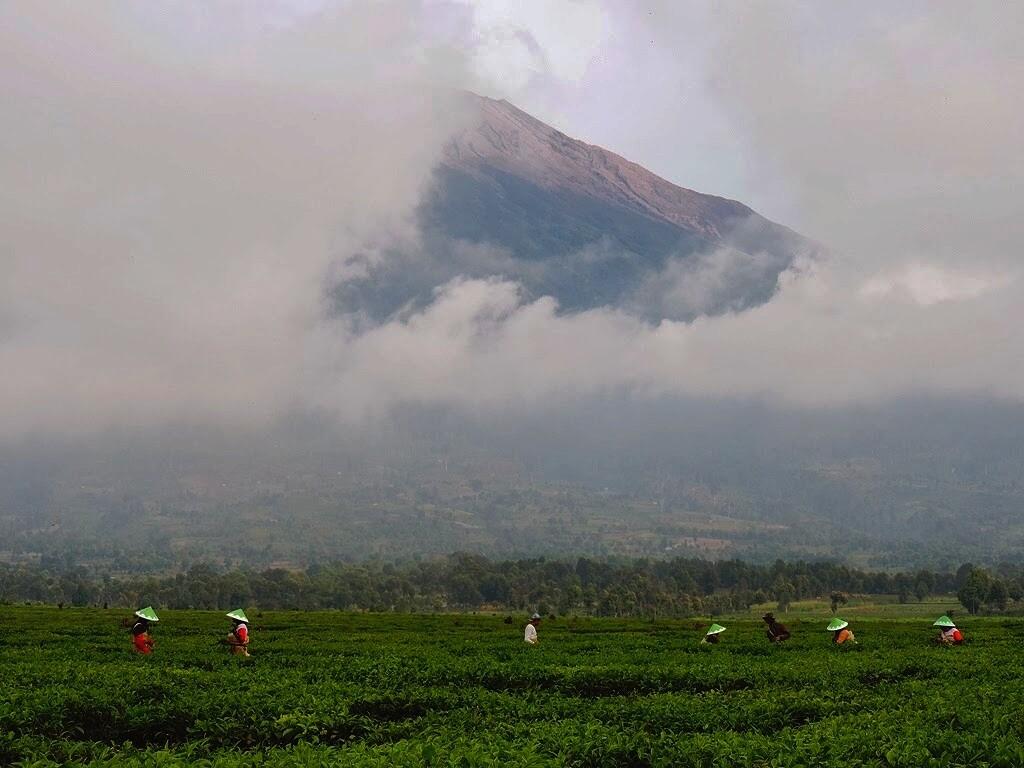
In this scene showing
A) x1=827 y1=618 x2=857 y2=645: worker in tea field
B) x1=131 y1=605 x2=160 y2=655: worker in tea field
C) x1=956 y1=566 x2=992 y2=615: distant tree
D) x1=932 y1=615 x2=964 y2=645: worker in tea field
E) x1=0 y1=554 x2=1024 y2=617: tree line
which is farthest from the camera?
x1=0 y1=554 x2=1024 y2=617: tree line

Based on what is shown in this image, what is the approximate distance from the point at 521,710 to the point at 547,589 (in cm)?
12832

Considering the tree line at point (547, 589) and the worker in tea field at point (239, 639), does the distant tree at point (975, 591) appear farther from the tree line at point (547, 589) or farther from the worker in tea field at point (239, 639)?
the worker in tea field at point (239, 639)

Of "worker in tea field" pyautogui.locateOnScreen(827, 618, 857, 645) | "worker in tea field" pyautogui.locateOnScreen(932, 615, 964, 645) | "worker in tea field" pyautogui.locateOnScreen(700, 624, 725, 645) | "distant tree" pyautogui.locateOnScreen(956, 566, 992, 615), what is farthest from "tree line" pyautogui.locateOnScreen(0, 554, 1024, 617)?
"worker in tea field" pyautogui.locateOnScreen(932, 615, 964, 645)

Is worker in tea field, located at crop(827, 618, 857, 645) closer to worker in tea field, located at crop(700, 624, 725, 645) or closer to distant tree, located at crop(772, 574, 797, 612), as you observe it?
worker in tea field, located at crop(700, 624, 725, 645)

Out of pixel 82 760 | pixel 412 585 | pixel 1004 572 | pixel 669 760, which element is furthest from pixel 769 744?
pixel 1004 572

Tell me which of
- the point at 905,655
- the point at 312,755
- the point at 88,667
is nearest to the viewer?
the point at 312,755

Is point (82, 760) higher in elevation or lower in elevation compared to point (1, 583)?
higher

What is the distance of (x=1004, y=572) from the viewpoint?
19938cm

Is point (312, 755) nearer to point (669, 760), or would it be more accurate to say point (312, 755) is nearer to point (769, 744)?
point (669, 760)

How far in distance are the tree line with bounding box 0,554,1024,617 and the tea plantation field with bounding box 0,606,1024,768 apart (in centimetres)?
9970

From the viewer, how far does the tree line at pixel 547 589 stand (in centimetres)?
12581

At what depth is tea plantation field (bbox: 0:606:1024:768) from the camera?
10.8 meters

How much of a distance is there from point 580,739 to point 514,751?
1534 millimetres

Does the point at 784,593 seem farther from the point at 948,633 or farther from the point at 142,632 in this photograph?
the point at 142,632
